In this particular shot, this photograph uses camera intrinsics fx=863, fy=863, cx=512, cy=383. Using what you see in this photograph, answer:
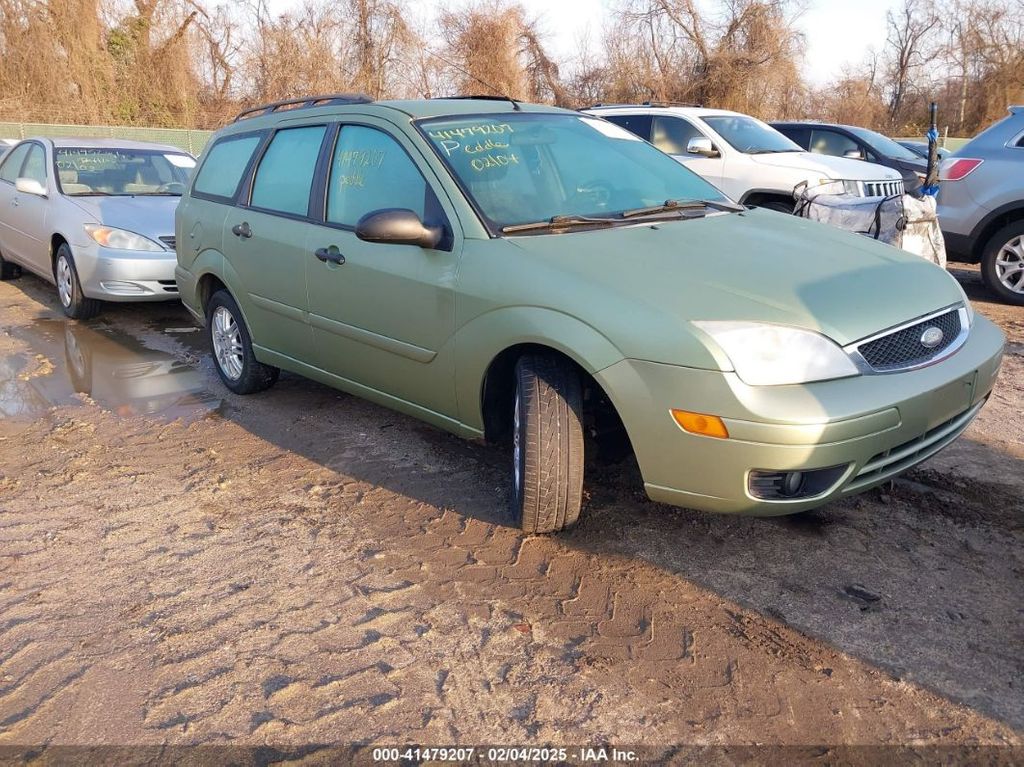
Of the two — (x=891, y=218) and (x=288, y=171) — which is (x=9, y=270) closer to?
(x=288, y=171)

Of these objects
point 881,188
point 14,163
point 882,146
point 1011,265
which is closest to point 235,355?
point 14,163

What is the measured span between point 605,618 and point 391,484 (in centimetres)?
147

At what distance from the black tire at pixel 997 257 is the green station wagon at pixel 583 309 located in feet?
14.9

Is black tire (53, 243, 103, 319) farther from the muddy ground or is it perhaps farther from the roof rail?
the muddy ground

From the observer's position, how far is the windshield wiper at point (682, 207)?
3.88m

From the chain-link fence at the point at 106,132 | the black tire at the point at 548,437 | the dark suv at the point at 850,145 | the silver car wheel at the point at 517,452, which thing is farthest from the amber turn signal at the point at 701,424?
the chain-link fence at the point at 106,132

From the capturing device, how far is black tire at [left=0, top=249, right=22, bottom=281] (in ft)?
31.2

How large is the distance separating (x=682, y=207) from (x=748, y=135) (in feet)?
19.9

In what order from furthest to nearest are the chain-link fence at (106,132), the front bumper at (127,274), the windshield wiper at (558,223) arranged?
the chain-link fence at (106,132), the front bumper at (127,274), the windshield wiper at (558,223)

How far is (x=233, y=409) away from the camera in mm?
5262

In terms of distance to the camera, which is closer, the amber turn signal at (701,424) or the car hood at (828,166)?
the amber turn signal at (701,424)

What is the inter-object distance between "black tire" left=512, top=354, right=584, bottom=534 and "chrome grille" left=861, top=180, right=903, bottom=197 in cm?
685

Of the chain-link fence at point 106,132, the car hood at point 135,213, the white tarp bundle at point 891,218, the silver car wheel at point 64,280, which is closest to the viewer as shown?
the white tarp bundle at point 891,218

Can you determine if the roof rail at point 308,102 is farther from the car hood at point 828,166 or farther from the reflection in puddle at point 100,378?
the car hood at point 828,166
